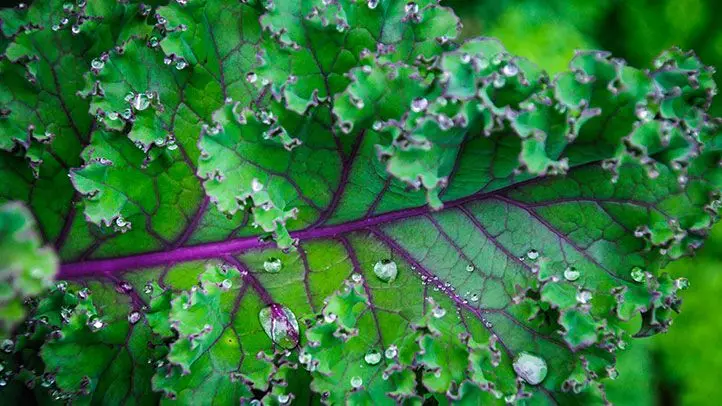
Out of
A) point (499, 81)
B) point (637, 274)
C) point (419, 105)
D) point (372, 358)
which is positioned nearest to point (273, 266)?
point (372, 358)

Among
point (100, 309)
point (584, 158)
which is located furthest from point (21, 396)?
point (584, 158)

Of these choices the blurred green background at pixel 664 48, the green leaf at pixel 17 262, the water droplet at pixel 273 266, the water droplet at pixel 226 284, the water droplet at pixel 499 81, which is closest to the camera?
the green leaf at pixel 17 262

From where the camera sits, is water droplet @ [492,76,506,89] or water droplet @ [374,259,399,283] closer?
water droplet @ [492,76,506,89]

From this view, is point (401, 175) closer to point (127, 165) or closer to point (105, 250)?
point (127, 165)

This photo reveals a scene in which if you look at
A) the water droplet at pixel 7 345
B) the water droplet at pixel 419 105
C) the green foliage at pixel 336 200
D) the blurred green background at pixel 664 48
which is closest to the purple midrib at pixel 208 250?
the green foliage at pixel 336 200

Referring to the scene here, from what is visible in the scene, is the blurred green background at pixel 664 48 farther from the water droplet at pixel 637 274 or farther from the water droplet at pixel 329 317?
the water droplet at pixel 329 317

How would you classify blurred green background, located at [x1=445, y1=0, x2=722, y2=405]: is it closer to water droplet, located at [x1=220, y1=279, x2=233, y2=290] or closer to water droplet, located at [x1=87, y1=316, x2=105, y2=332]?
water droplet, located at [x1=220, y1=279, x2=233, y2=290]

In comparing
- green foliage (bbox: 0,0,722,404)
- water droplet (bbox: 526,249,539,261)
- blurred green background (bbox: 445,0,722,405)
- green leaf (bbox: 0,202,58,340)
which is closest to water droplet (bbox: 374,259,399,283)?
green foliage (bbox: 0,0,722,404)
